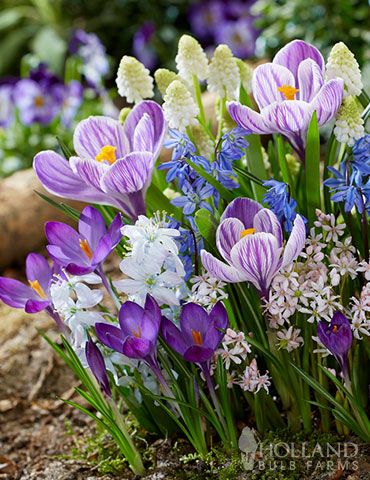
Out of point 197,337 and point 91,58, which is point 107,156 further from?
point 91,58

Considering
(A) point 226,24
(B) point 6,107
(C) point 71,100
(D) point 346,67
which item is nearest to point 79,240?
(D) point 346,67

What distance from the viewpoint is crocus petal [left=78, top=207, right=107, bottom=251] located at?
35.4 inches

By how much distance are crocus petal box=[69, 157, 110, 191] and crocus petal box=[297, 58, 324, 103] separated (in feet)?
1.04

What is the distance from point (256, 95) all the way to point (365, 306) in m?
0.34

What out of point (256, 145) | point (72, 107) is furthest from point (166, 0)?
point (256, 145)

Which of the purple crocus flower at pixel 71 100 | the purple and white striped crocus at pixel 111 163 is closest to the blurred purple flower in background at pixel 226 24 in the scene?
the purple crocus flower at pixel 71 100

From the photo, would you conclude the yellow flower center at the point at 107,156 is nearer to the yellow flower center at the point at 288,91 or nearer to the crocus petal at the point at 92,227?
the crocus petal at the point at 92,227

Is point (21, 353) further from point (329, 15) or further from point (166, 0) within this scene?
point (166, 0)

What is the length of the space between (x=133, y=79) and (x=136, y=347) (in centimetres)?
44

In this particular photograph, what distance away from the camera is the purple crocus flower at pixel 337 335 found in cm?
82

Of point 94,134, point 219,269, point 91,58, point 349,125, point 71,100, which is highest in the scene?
point 91,58

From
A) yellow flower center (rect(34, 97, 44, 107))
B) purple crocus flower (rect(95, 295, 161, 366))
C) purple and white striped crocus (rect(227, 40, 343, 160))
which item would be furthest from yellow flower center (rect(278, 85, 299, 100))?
yellow flower center (rect(34, 97, 44, 107))

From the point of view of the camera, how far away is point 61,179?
91cm

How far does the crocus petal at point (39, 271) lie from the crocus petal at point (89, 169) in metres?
0.20
